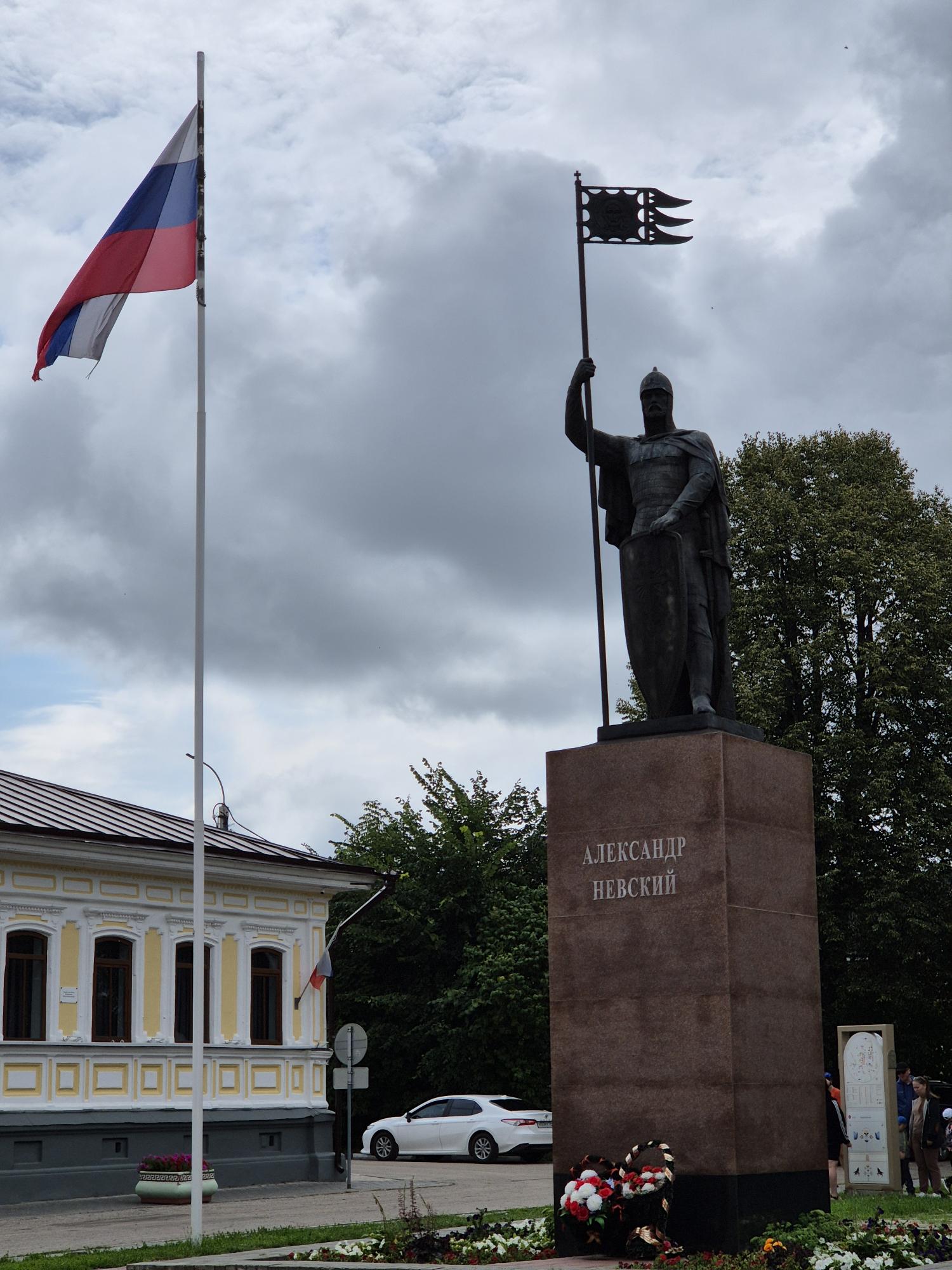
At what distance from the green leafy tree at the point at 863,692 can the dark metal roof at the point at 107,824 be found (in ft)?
31.7

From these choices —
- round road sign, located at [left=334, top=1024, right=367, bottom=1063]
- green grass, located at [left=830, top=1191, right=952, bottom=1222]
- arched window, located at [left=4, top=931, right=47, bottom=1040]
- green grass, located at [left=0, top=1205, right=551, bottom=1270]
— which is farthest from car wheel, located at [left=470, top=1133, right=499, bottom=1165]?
green grass, located at [left=0, top=1205, right=551, bottom=1270]

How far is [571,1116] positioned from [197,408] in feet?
29.8

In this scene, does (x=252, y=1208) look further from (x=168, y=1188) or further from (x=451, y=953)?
(x=451, y=953)

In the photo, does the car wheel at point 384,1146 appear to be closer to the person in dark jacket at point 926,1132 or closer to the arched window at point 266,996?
the arched window at point 266,996

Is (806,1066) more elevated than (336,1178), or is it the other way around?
(806,1066)

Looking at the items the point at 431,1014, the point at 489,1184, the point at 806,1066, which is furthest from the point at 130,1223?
the point at 431,1014

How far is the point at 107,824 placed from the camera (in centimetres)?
2783

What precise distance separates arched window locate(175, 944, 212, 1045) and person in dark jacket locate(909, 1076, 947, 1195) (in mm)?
11661

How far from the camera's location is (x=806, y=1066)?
12164 mm

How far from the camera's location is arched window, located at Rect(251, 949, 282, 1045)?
28.9 meters

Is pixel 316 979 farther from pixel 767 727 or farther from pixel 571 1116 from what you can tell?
pixel 571 1116

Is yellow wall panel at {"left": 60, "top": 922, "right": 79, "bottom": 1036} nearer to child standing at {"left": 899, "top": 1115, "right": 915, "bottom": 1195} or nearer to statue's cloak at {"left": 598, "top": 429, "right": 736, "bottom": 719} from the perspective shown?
child standing at {"left": 899, "top": 1115, "right": 915, "bottom": 1195}


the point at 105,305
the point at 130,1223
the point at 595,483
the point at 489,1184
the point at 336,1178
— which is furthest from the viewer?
the point at 336,1178

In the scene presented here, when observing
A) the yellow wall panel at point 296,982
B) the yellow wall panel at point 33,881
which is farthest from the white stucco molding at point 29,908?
the yellow wall panel at point 296,982
